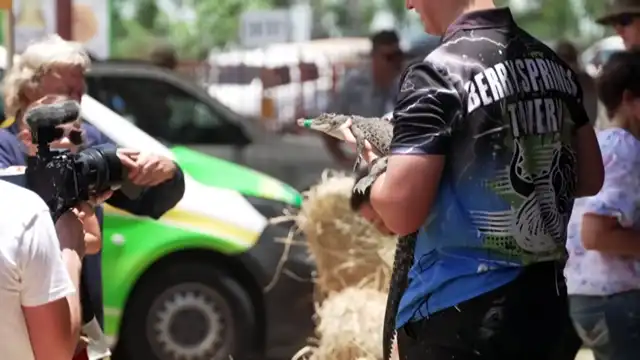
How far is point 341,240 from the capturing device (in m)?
5.13

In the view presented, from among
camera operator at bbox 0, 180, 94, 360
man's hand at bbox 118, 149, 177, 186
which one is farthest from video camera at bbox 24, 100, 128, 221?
camera operator at bbox 0, 180, 94, 360

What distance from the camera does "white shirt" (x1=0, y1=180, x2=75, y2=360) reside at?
2.35m

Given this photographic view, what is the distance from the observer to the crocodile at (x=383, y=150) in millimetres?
2863

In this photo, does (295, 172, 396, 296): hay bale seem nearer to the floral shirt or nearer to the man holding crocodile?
the floral shirt

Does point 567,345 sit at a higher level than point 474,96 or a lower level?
lower

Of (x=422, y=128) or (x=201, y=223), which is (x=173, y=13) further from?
(x=422, y=128)

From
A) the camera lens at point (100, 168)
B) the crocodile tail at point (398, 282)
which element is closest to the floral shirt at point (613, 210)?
the crocodile tail at point (398, 282)

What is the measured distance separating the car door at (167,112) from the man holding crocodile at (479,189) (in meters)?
5.63

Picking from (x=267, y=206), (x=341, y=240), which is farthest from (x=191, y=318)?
(x=341, y=240)

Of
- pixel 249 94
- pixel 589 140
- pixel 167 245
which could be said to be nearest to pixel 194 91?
pixel 167 245

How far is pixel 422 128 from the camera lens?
256 centimetres

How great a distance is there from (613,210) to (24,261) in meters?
1.97

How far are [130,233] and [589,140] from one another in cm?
393

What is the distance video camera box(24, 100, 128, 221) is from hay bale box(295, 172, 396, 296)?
7.54 feet
